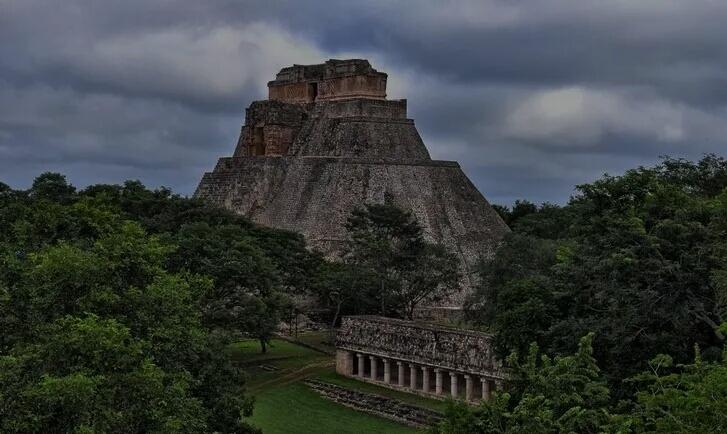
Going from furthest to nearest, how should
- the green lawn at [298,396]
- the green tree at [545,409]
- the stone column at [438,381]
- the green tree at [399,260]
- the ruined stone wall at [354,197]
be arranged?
the ruined stone wall at [354,197] < the green tree at [399,260] < the stone column at [438,381] < the green lawn at [298,396] < the green tree at [545,409]

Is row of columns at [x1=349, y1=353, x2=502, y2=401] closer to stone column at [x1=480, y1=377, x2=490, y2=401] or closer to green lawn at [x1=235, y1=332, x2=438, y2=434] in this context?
stone column at [x1=480, y1=377, x2=490, y2=401]

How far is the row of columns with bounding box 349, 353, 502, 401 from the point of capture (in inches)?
1229

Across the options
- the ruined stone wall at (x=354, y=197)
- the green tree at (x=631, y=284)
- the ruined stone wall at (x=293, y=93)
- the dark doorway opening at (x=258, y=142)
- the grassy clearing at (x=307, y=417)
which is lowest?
the grassy clearing at (x=307, y=417)

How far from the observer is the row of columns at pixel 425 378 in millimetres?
31219

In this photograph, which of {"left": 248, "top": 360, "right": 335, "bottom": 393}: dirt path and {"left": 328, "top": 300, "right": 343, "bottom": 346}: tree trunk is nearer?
{"left": 248, "top": 360, "right": 335, "bottom": 393}: dirt path

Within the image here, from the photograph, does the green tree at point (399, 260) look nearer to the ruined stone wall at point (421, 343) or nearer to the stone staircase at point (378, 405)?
the ruined stone wall at point (421, 343)

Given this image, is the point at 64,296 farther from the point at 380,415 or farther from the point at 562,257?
the point at 380,415

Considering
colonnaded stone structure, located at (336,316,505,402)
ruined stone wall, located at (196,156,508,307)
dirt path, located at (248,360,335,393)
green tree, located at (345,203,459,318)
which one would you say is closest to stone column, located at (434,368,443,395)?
colonnaded stone structure, located at (336,316,505,402)

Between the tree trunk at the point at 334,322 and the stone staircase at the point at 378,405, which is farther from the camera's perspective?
the tree trunk at the point at 334,322

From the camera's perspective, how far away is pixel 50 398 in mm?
15883

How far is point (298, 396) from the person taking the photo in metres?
33.9

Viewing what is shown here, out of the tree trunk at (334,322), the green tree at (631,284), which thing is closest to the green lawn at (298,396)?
the tree trunk at (334,322)

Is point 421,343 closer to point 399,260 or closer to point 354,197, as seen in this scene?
point 399,260

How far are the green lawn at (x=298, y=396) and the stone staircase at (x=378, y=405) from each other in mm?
316
